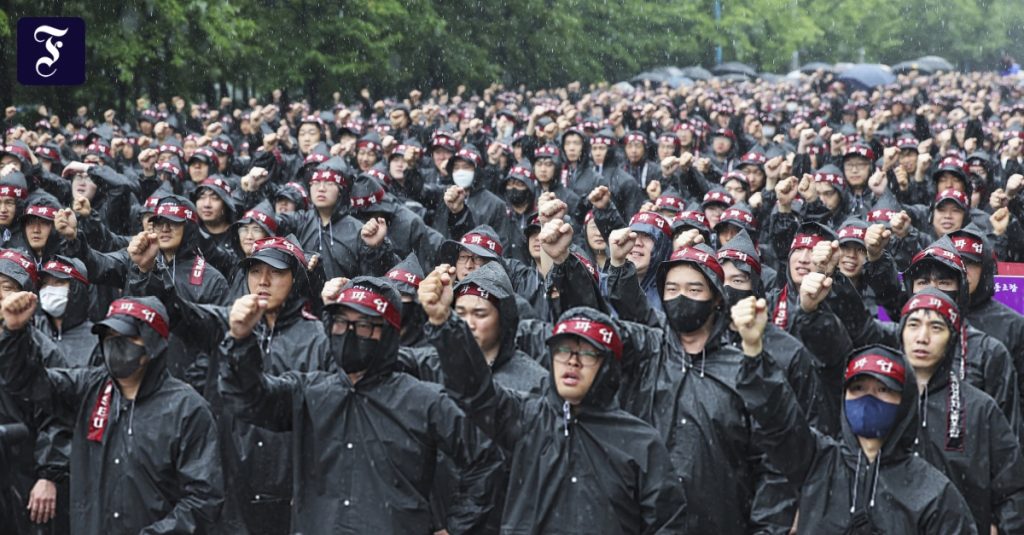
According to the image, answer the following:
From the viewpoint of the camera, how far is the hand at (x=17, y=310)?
6.87m

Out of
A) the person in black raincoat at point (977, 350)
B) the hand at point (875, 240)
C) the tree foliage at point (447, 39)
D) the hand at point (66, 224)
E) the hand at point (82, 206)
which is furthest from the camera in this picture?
the tree foliage at point (447, 39)

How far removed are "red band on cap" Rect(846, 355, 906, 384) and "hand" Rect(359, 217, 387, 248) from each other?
5377mm

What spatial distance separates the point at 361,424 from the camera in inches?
262

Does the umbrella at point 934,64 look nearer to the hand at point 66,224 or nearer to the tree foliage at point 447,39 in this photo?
the tree foliage at point 447,39

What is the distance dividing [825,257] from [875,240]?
1.44m

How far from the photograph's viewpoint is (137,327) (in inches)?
272

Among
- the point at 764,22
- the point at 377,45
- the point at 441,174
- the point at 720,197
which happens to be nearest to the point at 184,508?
the point at 720,197

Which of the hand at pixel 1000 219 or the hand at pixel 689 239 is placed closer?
the hand at pixel 689 239

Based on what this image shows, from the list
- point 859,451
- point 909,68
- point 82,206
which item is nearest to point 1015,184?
Result: point 859,451

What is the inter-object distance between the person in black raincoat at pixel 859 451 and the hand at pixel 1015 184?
742cm

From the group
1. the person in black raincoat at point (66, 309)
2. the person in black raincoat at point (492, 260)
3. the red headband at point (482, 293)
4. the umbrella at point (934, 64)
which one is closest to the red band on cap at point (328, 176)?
the person in black raincoat at point (492, 260)

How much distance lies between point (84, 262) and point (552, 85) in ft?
109

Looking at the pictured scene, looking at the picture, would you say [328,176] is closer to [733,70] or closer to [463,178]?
[463,178]

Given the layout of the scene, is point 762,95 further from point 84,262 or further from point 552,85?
point 84,262
